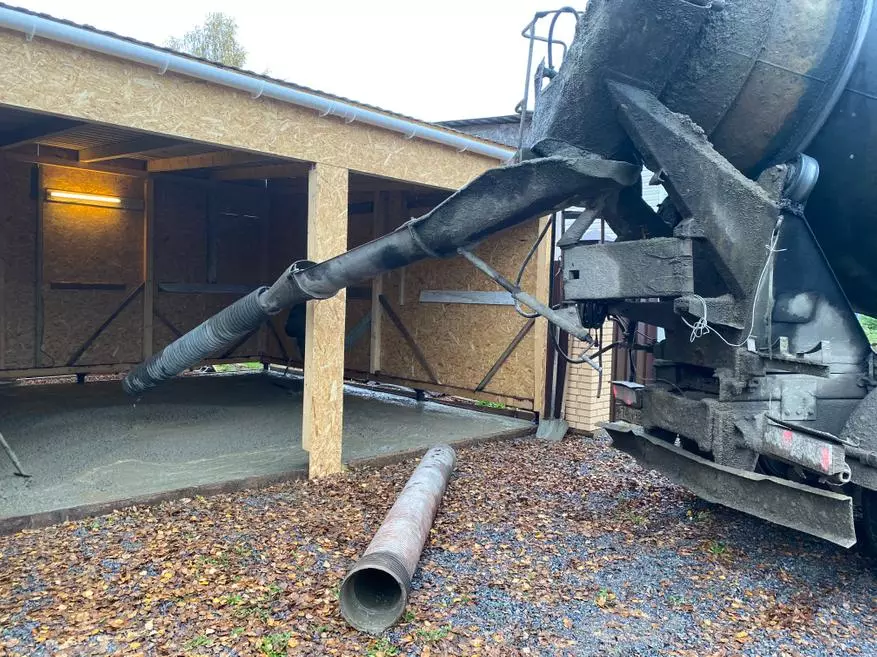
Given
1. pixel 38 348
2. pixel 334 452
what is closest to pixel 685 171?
pixel 334 452

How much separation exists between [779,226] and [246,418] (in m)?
6.13

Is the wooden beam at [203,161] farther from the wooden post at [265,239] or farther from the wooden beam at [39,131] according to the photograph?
the wooden post at [265,239]

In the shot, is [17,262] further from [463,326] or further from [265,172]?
[463,326]

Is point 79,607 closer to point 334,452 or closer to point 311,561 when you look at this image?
point 311,561

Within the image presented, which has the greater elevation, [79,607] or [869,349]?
[869,349]

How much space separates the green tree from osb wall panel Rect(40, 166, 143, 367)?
2290 cm

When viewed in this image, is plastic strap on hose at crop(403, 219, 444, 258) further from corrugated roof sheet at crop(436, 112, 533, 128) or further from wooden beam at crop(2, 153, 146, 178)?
corrugated roof sheet at crop(436, 112, 533, 128)

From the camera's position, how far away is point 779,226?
3809 millimetres

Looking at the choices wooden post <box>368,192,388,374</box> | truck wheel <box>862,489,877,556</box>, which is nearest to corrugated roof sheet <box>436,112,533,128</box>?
wooden post <box>368,192,388,374</box>

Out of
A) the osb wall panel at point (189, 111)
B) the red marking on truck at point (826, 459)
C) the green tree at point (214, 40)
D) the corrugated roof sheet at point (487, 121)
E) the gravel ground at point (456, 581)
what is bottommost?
the gravel ground at point (456, 581)

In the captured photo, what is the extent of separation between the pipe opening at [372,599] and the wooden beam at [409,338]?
5.72 metres

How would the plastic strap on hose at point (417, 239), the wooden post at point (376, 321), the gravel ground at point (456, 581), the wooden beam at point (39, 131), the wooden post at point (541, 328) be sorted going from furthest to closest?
1. the wooden post at point (376, 321)
2. the wooden post at point (541, 328)
3. the wooden beam at point (39, 131)
4. the plastic strap on hose at point (417, 239)
5. the gravel ground at point (456, 581)

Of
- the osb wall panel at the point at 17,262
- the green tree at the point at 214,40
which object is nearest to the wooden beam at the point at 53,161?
the osb wall panel at the point at 17,262

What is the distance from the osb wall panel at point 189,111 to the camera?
4.24 m
